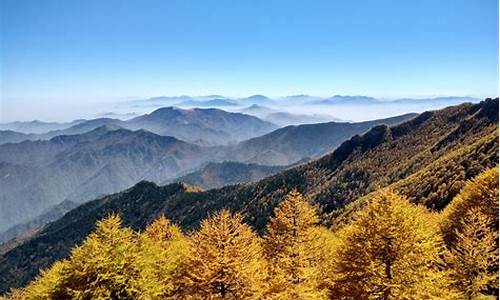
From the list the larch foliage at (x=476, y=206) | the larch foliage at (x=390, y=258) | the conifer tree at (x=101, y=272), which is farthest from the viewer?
the larch foliage at (x=476, y=206)

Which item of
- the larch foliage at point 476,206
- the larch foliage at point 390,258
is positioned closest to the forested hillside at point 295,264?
the larch foliage at point 390,258

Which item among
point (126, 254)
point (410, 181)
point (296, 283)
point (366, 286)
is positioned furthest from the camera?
point (410, 181)

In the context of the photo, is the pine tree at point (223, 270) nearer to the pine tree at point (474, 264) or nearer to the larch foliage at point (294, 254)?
the larch foliage at point (294, 254)

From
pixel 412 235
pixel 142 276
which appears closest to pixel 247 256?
pixel 142 276

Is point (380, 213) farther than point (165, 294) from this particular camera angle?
No

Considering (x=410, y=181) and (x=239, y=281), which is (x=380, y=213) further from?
(x=410, y=181)

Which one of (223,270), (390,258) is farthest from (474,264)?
(223,270)

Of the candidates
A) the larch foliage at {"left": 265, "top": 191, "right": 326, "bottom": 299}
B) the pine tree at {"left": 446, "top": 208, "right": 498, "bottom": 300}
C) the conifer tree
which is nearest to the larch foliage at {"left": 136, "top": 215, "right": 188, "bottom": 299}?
the conifer tree

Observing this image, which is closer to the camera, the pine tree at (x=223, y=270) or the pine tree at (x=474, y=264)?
the pine tree at (x=223, y=270)
